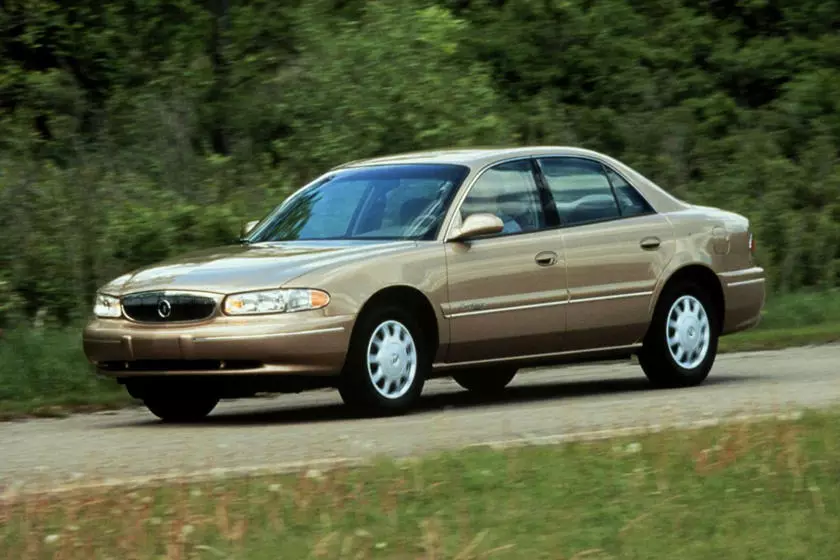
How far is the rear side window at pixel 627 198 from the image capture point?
13.1 metres

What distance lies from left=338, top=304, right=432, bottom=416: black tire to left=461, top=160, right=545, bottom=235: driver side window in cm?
98

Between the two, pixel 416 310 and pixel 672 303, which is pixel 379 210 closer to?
pixel 416 310

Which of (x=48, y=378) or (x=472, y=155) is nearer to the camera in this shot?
(x=472, y=155)

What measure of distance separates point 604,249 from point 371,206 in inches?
62.3

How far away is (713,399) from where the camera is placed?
39.0 feet

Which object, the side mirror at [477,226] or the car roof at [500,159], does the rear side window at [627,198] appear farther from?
the side mirror at [477,226]

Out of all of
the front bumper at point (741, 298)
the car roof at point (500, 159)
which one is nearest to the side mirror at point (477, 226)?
the car roof at point (500, 159)

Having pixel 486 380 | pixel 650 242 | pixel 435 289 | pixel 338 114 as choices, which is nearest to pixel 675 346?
pixel 650 242

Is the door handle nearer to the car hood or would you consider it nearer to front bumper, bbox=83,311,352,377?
the car hood

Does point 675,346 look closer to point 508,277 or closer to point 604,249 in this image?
point 604,249

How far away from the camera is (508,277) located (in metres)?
12.0

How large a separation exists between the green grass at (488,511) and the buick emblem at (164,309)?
300cm

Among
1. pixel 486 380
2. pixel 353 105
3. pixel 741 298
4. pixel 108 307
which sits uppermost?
pixel 108 307

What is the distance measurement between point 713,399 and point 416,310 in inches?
75.0
